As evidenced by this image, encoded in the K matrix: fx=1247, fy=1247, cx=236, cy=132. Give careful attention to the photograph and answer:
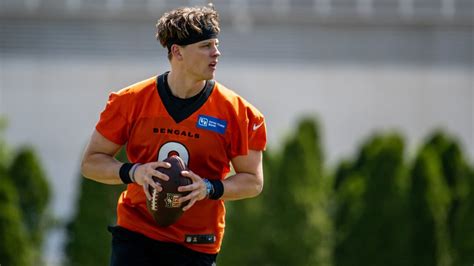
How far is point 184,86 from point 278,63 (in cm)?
1971

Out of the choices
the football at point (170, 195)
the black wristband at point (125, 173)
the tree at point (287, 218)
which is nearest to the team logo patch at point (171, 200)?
the football at point (170, 195)

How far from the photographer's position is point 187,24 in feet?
21.0

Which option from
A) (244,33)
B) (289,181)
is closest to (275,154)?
(289,181)

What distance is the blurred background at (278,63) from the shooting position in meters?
25.8

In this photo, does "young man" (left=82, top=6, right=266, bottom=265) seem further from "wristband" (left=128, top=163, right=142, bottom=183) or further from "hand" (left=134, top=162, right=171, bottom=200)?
"hand" (left=134, top=162, right=171, bottom=200)

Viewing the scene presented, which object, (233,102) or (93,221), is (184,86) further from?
(93,221)

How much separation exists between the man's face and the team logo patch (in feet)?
2.33

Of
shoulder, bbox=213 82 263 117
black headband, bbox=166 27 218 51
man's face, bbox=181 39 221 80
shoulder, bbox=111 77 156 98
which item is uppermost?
black headband, bbox=166 27 218 51

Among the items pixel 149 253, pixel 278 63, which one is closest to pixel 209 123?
pixel 149 253

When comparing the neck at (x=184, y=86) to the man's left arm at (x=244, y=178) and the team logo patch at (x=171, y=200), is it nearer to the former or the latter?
the man's left arm at (x=244, y=178)

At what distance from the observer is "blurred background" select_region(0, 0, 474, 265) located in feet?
84.5

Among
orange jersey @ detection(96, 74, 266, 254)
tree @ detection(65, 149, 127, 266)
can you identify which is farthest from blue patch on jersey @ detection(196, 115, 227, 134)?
tree @ detection(65, 149, 127, 266)

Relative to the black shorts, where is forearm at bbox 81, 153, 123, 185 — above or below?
above

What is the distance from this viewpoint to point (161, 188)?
6.09m
